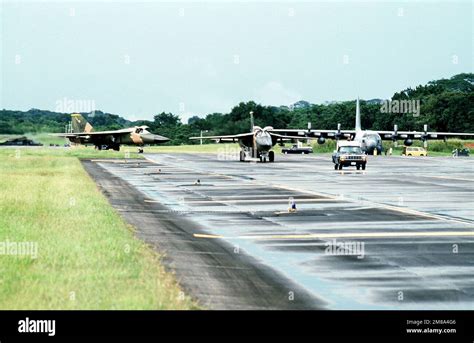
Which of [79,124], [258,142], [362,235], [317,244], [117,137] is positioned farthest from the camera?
[79,124]

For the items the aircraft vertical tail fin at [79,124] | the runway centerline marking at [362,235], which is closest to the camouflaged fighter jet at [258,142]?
the aircraft vertical tail fin at [79,124]

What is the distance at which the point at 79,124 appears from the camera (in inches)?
5030

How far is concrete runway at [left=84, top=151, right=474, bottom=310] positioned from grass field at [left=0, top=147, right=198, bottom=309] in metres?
0.56

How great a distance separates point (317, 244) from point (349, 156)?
4200 cm

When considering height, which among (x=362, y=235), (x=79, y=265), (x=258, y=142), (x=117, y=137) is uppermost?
(x=117, y=137)

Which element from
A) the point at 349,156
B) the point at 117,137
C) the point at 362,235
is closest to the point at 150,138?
the point at 117,137

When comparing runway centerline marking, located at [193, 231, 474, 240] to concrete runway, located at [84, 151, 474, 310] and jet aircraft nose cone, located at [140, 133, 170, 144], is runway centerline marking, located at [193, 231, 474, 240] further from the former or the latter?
jet aircraft nose cone, located at [140, 133, 170, 144]

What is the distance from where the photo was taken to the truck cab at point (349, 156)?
60.4 metres

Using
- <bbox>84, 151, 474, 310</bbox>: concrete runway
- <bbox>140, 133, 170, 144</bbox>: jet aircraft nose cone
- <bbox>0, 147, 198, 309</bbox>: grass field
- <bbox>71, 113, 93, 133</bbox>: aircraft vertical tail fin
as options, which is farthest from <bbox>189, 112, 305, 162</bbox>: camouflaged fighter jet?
<bbox>0, 147, 198, 309</bbox>: grass field

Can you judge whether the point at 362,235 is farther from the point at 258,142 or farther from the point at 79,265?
the point at 258,142

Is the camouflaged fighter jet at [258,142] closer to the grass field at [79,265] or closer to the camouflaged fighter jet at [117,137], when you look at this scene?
the camouflaged fighter jet at [117,137]

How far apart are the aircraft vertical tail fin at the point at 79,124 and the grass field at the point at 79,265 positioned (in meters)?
102

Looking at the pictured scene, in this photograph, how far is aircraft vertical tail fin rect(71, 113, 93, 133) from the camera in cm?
12712
